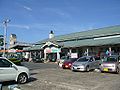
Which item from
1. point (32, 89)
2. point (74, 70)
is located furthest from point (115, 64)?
point (32, 89)

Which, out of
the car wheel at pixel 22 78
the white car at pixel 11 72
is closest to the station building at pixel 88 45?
the car wheel at pixel 22 78

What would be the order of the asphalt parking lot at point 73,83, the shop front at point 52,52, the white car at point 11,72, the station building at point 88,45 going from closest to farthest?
the asphalt parking lot at point 73,83
the white car at point 11,72
the station building at point 88,45
the shop front at point 52,52

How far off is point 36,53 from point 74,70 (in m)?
33.8

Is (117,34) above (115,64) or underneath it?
above

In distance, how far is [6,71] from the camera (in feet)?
35.1

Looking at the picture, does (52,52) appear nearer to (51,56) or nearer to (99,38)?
(51,56)

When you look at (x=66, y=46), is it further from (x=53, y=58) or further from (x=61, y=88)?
(x=61, y=88)

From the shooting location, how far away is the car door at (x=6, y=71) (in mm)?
10580

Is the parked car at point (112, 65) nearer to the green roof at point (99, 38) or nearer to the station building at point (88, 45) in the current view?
the station building at point (88, 45)

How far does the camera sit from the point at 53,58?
44.4m

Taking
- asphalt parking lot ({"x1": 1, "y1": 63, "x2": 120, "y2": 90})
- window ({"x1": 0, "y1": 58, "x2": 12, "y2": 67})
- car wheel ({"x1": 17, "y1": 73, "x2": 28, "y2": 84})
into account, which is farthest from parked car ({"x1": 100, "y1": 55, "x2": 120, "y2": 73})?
window ({"x1": 0, "y1": 58, "x2": 12, "y2": 67})

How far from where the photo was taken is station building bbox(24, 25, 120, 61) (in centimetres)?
3209

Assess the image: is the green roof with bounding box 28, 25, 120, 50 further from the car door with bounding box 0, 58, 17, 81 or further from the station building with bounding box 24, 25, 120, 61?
the car door with bounding box 0, 58, 17, 81

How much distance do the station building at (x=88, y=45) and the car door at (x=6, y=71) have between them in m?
21.3
